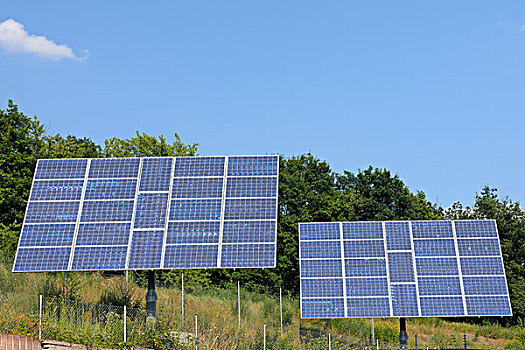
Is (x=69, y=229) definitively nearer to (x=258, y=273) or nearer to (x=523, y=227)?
(x=258, y=273)

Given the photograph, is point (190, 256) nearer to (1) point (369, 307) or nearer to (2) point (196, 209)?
(2) point (196, 209)

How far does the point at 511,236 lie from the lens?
42.4m

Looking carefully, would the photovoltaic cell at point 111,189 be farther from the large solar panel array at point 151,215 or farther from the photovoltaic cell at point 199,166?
the photovoltaic cell at point 199,166

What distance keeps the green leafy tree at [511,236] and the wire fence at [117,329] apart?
2228 cm

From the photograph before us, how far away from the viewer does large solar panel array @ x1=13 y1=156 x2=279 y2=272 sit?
64.1ft

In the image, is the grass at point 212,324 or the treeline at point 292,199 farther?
the treeline at point 292,199

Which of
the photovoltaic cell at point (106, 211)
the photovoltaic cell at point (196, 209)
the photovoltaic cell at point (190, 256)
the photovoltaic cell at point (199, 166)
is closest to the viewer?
the photovoltaic cell at point (190, 256)

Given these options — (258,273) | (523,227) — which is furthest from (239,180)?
(523,227)

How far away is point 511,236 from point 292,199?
57.9ft

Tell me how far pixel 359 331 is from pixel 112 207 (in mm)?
15000

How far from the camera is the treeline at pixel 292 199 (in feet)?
107

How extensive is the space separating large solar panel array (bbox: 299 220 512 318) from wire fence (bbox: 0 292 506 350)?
6.57 feet

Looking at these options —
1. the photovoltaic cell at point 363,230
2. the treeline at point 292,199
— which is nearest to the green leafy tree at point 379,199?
the treeline at point 292,199

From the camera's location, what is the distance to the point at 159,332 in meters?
19.8
